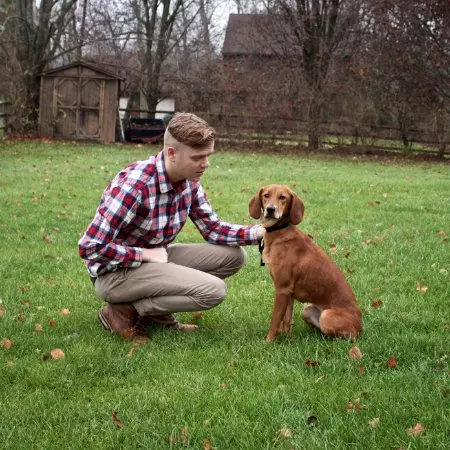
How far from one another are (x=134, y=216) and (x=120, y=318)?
0.80m

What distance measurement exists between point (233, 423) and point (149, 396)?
56cm

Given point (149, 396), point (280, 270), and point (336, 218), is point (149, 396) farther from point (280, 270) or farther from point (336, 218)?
point (336, 218)

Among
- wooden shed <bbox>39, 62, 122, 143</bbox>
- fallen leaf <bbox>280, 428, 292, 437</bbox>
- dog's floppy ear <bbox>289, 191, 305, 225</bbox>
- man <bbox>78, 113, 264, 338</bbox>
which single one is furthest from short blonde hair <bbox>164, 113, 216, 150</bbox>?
wooden shed <bbox>39, 62, 122, 143</bbox>

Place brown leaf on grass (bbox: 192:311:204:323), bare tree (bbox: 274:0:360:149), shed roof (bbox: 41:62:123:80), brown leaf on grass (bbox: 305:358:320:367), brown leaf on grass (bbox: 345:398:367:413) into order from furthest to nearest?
1. bare tree (bbox: 274:0:360:149)
2. shed roof (bbox: 41:62:123:80)
3. brown leaf on grass (bbox: 192:311:204:323)
4. brown leaf on grass (bbox: 305:358:320:367)
5. brown leaf on grass (bbox: 345:398:367:413)

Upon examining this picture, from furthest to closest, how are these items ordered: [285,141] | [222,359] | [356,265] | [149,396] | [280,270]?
[285,141] → [356,265] → [280,270] → [222,359] → [149,396]

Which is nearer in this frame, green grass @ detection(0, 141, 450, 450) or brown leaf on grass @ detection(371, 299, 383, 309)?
green grass @ detection(0, 141, 450, 450)

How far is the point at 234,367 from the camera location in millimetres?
3814

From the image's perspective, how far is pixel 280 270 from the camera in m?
4.26

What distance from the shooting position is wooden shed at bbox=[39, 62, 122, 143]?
84.5 ft

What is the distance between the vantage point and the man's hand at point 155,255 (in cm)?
428

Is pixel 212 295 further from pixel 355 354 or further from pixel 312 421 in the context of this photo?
pixel 312 421

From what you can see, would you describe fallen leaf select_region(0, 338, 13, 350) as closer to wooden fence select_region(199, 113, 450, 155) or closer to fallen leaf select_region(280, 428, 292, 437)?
fallen leaf select_region(280, 428, 292, 437)

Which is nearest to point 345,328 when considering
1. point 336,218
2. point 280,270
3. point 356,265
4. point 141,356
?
point 280,270

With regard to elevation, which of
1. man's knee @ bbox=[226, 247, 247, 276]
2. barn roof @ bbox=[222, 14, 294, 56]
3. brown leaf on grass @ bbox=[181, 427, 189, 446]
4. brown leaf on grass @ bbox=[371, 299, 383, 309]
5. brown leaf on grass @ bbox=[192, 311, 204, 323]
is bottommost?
brown leaf on grass @ bbox=[192, 311, 204, 323]
